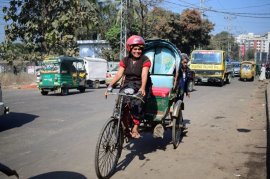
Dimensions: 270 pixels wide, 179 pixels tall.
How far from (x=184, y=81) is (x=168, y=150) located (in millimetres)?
1972

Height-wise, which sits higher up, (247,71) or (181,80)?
(181,80)

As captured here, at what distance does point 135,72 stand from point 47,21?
2202 centimetres

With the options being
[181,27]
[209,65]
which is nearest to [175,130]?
[209,65]

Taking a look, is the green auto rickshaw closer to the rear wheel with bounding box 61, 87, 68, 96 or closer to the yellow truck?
the rear wheel with bounding box 61, 87, 68, 96

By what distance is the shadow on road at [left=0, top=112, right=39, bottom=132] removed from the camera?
9328 millimetres

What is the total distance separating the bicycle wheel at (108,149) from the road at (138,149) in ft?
0.65

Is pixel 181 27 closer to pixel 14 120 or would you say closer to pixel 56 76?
pixel 56 76

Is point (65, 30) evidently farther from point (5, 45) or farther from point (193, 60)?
point (193, 60)

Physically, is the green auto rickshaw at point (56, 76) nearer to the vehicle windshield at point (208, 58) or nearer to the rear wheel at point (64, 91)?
the rear wheel at point (64, 91)

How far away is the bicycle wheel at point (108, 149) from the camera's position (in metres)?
5.10

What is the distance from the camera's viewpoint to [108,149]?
5383 millimetres

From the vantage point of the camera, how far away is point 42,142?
7.47 metres

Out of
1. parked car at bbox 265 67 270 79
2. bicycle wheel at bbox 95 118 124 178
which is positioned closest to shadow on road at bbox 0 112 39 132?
bicycle wheel at bbox 95 118 124 178

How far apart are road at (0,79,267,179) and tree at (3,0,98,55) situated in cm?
1559
